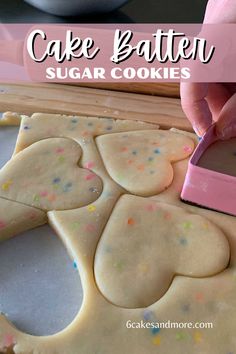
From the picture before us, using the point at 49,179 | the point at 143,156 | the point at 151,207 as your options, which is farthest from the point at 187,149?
the point at 49,179

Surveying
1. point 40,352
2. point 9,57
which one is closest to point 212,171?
point 40,352

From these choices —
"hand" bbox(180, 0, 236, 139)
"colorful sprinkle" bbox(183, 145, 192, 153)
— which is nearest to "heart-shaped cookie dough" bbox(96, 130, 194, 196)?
"colorful sprinkle" bbox(183, 145, 192, 153)

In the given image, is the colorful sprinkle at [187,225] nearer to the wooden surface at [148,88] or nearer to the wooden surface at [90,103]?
the wooden surface at [90,103]

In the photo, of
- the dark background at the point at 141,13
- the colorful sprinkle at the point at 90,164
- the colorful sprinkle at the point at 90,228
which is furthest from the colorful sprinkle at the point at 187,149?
the dark background at the point at 141,13

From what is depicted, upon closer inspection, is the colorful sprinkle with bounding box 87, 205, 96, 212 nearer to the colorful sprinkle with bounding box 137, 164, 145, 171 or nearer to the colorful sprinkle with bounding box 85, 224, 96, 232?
the colorful sprinkle with bounding box 85, 224, 96, 232

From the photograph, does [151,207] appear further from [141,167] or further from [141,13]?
[141,13]

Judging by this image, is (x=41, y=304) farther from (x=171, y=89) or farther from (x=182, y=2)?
(x=182, y=2)
